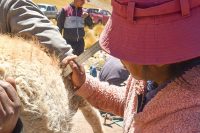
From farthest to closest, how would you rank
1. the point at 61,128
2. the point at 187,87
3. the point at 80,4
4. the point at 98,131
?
the point at 80,4 < the point at 98,131 < the point at 61,128 < the point at 187,87

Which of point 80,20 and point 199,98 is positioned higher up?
point 199,98

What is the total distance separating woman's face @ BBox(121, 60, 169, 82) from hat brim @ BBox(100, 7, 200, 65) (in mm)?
107

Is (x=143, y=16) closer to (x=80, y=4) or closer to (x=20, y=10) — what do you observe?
(x=20, y=10)

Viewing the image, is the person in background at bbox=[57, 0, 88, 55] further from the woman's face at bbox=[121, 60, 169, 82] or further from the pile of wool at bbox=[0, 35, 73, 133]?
the woman's face at bbox=[121, 60, 169, 82]

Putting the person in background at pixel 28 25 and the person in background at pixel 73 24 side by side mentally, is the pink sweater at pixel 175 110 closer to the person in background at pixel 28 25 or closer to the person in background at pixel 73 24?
the person in background at pixel 28 25

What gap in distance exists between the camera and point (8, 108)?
168cm

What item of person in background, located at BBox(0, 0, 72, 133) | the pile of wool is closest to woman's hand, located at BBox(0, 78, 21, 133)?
the pile of wool

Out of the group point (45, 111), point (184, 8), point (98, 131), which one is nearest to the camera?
point (184, 8)

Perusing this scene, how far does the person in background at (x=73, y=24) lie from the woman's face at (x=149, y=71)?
24.9 feet

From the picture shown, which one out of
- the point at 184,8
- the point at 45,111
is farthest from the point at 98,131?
the point at 184,8

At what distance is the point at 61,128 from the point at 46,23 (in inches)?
31.4

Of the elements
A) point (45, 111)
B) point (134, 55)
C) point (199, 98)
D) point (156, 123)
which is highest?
point (134, 55)

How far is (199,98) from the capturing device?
5.78ft

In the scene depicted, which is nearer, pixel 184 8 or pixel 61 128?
pixel 184 8
